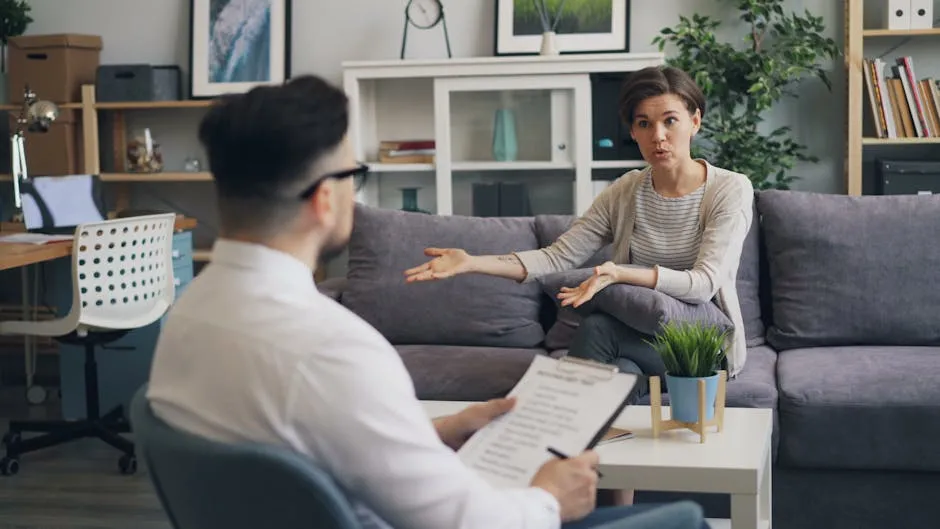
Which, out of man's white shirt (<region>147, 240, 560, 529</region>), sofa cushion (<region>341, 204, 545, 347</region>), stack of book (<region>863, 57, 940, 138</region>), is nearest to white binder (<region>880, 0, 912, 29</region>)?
stack of book (<region>863, 57, 940, 138</region>)

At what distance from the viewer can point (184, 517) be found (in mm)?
1325

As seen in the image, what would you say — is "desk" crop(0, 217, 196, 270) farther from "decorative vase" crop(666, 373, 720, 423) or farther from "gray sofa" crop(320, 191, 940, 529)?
"decorative vase" crop(666, 373, 720, 423)

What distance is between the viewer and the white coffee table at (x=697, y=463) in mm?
2088

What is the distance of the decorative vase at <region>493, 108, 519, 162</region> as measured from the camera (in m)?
4.84

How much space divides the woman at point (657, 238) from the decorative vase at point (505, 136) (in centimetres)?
168

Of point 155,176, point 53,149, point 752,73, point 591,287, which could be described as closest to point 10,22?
point 53,149

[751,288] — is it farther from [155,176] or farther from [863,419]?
[155,176]

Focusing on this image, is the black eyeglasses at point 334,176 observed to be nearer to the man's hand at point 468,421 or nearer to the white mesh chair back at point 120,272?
the man's hand at point 468,421

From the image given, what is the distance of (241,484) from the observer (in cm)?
120

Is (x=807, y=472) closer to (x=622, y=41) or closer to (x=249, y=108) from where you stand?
(x=249, y=108)

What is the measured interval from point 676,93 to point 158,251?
77.1 inches

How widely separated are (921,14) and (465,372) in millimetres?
2508

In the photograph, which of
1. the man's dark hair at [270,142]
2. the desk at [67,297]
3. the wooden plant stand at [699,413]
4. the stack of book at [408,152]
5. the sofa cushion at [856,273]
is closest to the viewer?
the man's dark hair at [270,142]

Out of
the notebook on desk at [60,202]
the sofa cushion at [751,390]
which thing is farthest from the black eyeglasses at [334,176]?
the notebook on desk at [60,202]
